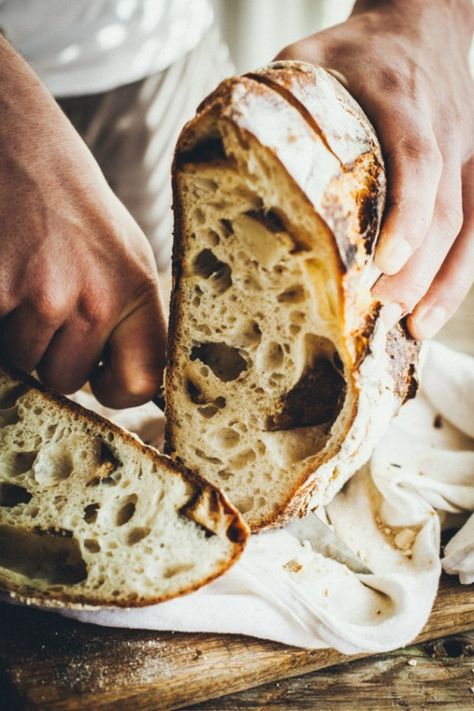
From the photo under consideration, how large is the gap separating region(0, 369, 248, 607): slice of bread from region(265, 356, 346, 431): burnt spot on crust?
254 mm

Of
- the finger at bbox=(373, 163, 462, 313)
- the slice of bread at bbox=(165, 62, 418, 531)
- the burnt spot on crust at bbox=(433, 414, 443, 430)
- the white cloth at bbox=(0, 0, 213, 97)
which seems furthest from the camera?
the white cloth at bbox=(0, 0, 213, 97)

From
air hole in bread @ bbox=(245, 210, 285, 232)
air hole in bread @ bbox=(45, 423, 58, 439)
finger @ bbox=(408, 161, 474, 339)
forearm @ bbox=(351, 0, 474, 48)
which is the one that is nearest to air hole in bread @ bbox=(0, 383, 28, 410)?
air hole in bread @ bbox=(45, 423, 58, 439)

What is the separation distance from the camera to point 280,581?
1.59 meters

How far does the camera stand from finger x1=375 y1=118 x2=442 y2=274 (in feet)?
5.15

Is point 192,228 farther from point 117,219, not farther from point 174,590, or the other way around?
point 174,590

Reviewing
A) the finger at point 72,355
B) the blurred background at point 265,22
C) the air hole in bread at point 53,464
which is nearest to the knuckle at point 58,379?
the finger at point 72,355

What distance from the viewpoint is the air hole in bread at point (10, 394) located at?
68.3 inches

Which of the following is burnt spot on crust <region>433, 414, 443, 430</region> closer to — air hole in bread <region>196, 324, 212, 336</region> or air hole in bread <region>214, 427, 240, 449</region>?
air hole in bread <region>214, 427, 240, 449</region>

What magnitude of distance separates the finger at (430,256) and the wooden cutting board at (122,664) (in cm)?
79

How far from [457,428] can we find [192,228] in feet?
3.83

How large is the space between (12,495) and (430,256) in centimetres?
109

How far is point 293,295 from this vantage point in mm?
1525

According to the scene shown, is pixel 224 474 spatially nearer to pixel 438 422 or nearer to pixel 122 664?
pixel 122 664

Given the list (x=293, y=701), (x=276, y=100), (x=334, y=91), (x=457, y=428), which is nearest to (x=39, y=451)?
(x=293, y=701)
